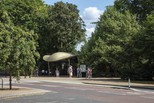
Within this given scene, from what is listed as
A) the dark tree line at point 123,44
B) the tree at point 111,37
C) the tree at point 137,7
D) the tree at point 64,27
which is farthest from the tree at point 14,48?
the tree at point 137,7

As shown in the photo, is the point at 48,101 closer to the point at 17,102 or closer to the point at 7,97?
the point at 17,102

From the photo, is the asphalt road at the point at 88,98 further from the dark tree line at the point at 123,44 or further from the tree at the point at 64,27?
the tree at the point at 64,27

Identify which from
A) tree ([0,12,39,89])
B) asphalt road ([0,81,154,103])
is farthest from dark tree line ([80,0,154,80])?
asphalt road ([0,81,154,103])

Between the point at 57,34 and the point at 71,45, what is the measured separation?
4.70 m

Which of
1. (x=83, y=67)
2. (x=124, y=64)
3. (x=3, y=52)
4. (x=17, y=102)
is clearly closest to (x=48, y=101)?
(x=17, y=102)

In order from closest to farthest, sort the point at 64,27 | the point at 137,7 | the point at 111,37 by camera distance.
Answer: the point at 111,37 < the point at 64,27 < the point at 137,7

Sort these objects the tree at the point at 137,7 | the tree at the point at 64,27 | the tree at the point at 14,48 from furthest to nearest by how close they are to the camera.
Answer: the tree at the point at 64,27
the tree at the point at 137,7
the tree at the point at 14,48

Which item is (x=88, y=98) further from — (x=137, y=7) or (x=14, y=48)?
(x=137, y=7)

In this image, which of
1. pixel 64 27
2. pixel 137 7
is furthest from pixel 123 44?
pixel 137 7

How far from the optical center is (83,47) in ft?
214

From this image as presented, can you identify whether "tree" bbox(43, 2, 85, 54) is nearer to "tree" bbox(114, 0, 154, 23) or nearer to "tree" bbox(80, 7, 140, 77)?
"tree" bbox(80, 7, 140, 77)

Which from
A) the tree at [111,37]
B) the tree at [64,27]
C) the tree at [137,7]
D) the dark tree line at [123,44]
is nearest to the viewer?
the dark tree line at [123,44]

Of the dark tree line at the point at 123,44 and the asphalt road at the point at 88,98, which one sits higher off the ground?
the dark tree line at the point at 123,44

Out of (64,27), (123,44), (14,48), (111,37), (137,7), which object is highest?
(137,7)
